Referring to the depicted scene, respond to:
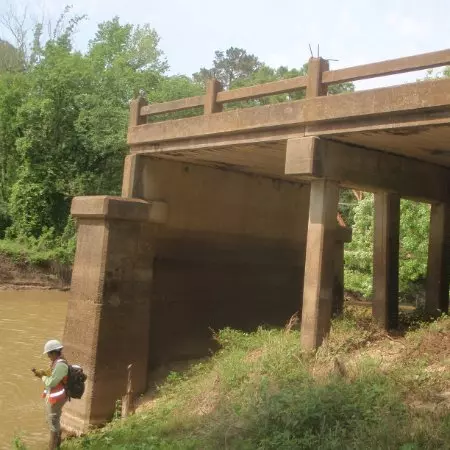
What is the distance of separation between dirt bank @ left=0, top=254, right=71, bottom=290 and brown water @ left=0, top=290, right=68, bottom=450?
715mm

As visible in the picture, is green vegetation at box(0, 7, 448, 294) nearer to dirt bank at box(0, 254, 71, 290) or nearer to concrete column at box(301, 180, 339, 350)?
dirt bank at box(0, 254, 71, 290)

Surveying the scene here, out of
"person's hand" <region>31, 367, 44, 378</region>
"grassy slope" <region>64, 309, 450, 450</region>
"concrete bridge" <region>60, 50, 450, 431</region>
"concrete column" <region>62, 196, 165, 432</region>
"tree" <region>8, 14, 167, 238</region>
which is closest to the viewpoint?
"grassy slope" <region>64, 309, 450, 450</region>

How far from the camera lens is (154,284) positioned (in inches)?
440

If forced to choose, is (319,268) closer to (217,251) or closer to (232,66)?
(217,251)

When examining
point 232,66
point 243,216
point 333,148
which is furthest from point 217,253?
point 232,66

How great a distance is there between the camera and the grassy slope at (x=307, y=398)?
620cm

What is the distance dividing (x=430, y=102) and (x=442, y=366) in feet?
10.5

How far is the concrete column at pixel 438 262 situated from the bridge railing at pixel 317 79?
3960mm

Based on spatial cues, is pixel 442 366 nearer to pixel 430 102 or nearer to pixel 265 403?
pixel 265 403

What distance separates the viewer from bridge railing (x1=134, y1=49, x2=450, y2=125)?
766cm

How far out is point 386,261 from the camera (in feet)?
33.8

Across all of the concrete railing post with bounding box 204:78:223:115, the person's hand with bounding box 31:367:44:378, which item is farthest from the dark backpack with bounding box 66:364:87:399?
the concrete railing post with bounding box 204:78:223:115

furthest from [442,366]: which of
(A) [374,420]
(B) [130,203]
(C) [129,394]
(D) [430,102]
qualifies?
(B) [130,203]

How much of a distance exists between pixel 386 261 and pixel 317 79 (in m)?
3.32
